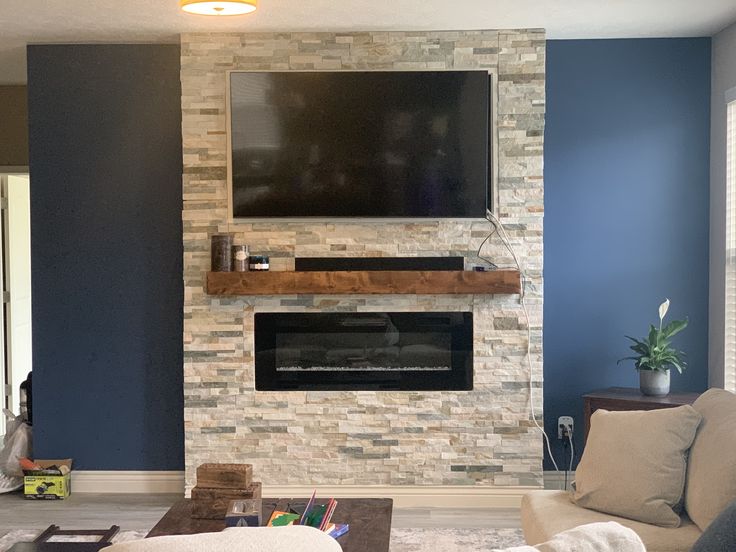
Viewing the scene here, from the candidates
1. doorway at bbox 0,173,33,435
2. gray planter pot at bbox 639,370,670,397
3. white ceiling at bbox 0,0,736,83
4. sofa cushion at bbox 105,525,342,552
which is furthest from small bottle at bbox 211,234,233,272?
sofa cushion at bbox 105,525,342,552

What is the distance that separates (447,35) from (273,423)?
2.35 meters

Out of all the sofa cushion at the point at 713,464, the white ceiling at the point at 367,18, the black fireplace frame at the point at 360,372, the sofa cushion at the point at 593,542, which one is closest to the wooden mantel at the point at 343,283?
the black fireplace frame at the point at 360,372

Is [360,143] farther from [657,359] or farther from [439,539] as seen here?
[439,539]

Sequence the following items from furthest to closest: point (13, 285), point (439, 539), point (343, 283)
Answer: point (13, 285) → point (343, 283) → point (439, 539)

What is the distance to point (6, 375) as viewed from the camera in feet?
25.1

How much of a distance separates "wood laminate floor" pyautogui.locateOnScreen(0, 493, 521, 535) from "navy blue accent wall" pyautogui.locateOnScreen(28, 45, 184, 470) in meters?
0.26

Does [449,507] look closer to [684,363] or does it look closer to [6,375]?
[684,363]

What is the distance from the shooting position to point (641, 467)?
134 inches

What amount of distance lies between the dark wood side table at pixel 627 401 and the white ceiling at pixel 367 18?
1.99 metres

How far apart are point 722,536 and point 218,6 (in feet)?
8.24

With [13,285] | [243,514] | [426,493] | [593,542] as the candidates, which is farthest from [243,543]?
[13,285]

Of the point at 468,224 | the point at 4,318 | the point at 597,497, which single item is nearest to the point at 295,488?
the point at 468,224

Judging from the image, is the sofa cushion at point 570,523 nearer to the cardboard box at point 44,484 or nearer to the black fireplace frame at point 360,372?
the black fireplace frame at point 360,372

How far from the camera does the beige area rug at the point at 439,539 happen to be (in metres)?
4.53
